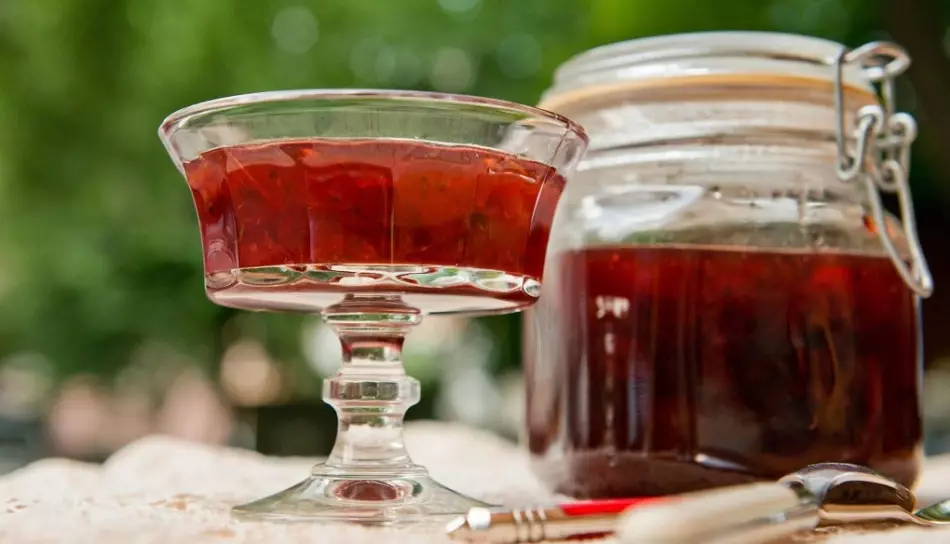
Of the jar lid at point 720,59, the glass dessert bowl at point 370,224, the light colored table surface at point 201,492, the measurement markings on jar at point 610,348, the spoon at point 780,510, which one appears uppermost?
the jar lid at point 720,59

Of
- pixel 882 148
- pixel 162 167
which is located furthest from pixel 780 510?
pixel 162 167

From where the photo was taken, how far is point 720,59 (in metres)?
0.82

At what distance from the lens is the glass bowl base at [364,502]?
0.63 m

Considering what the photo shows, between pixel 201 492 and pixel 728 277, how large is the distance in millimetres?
459

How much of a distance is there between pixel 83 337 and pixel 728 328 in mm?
1904

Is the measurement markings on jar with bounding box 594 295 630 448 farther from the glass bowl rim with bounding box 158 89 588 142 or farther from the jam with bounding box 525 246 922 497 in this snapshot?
the glass bowl rim with bounding box 158 89 588 142

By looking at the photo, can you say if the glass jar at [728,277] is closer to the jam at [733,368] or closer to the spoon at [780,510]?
the jam at [733,368]

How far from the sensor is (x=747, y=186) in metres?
0.81

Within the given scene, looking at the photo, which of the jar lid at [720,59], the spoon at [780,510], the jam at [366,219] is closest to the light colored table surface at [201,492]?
the spoon at [780,510]

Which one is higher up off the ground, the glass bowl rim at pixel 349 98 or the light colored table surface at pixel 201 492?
the glass bowl rim at pixel 349 98

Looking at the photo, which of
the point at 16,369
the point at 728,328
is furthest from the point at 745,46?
the point at 16,369

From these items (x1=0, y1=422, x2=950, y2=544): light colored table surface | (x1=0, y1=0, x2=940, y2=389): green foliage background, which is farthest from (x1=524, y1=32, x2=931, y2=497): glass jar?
(x1=0, y1=0, x2=940, y2=389): green foliage background

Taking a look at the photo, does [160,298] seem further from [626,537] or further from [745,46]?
[626,537]

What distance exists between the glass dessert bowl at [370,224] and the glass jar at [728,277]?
0.12m
